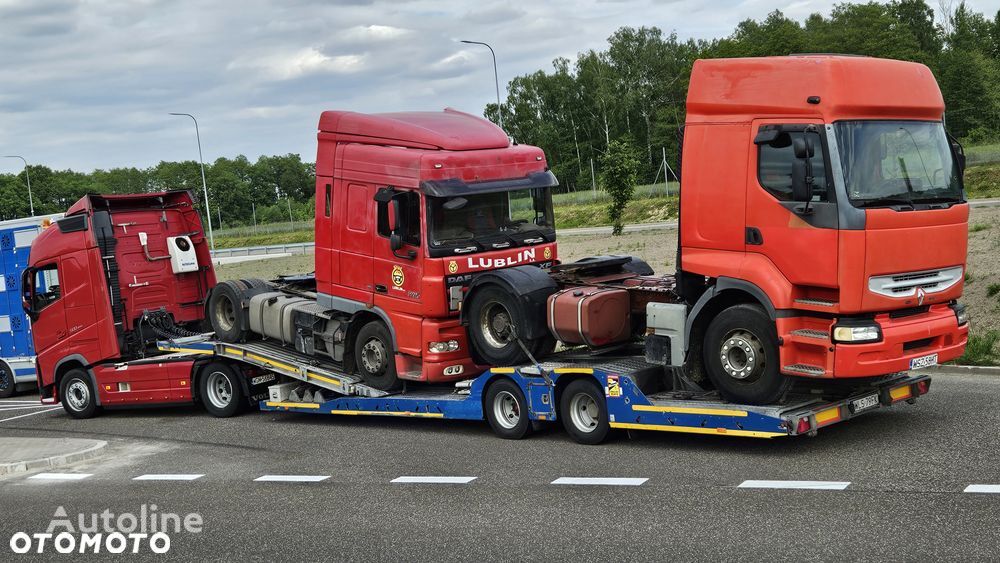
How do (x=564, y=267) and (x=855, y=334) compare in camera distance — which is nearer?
(x=855, y=334)

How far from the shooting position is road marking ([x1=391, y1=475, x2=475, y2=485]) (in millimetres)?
9844

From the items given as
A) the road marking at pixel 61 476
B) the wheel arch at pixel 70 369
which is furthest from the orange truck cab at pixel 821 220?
the wheel arch at pixel 70 369

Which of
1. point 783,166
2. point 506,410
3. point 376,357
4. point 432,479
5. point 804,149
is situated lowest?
point 432,479

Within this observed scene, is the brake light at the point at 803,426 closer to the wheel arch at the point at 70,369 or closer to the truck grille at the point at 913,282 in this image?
the truck grille at the point at 913,282

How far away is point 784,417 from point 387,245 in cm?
539

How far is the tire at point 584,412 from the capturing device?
35.0 ft

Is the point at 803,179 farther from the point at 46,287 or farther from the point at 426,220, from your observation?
the point at 46,287

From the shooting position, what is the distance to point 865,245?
8.83 m

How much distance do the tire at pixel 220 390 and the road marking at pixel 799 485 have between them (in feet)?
28.0

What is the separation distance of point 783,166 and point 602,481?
127 inches

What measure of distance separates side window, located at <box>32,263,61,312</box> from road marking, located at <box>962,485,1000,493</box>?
529 inches

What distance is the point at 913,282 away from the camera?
362 inches

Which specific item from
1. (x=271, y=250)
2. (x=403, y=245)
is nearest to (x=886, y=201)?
(x=403, y=245)

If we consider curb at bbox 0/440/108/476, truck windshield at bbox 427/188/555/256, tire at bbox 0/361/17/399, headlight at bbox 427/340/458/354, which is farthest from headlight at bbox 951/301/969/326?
tire at bbox 0/361/17/399
